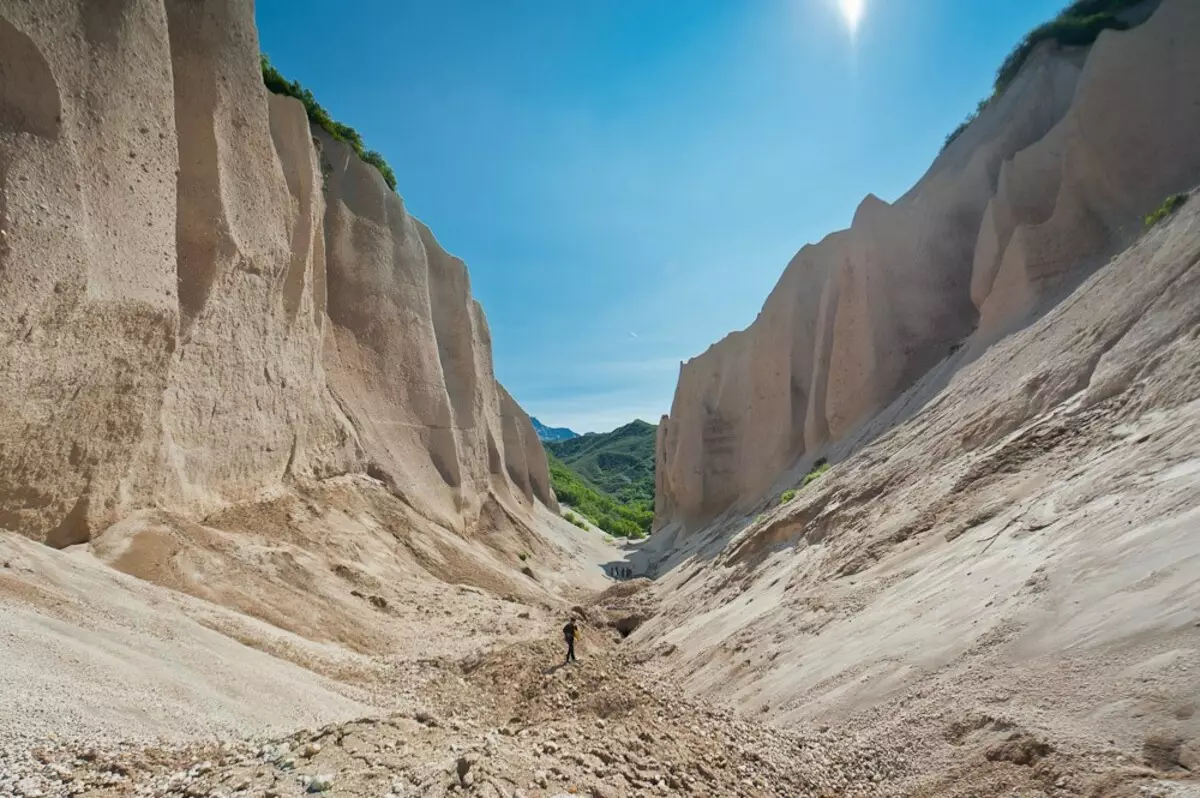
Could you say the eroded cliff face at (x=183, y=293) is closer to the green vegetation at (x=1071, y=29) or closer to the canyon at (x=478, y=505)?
the canyon at (x=478, y=505)

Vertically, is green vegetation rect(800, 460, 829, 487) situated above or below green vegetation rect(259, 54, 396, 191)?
below

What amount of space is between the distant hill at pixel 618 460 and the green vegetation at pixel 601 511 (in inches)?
490

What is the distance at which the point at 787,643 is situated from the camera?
283 inches

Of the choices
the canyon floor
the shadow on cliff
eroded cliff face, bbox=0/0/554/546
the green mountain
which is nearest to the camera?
the canyon floor

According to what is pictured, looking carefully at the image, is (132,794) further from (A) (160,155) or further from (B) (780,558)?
(A) (160,155)

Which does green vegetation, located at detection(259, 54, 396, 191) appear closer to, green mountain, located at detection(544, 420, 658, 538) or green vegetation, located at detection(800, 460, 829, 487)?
green vegetation, located at detection(800, 460, 829, 487)

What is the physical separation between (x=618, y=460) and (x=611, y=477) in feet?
31.5

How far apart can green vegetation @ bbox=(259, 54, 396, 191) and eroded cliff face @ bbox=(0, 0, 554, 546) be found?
0.92 meters

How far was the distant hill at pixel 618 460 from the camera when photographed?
290ft

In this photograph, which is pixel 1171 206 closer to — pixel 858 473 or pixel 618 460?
pixel 858 473

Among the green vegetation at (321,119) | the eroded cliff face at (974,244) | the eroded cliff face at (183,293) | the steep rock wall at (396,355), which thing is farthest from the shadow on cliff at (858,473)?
the green vegetation at (321,119)

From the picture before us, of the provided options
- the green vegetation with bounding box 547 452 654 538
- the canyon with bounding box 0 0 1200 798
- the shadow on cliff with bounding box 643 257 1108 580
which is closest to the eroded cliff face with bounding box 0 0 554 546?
the canyon with bounding box 0 0 1200 798

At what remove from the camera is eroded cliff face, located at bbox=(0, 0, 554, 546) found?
26.7ft

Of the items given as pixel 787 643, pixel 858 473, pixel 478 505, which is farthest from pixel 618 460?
pixel 787 643
